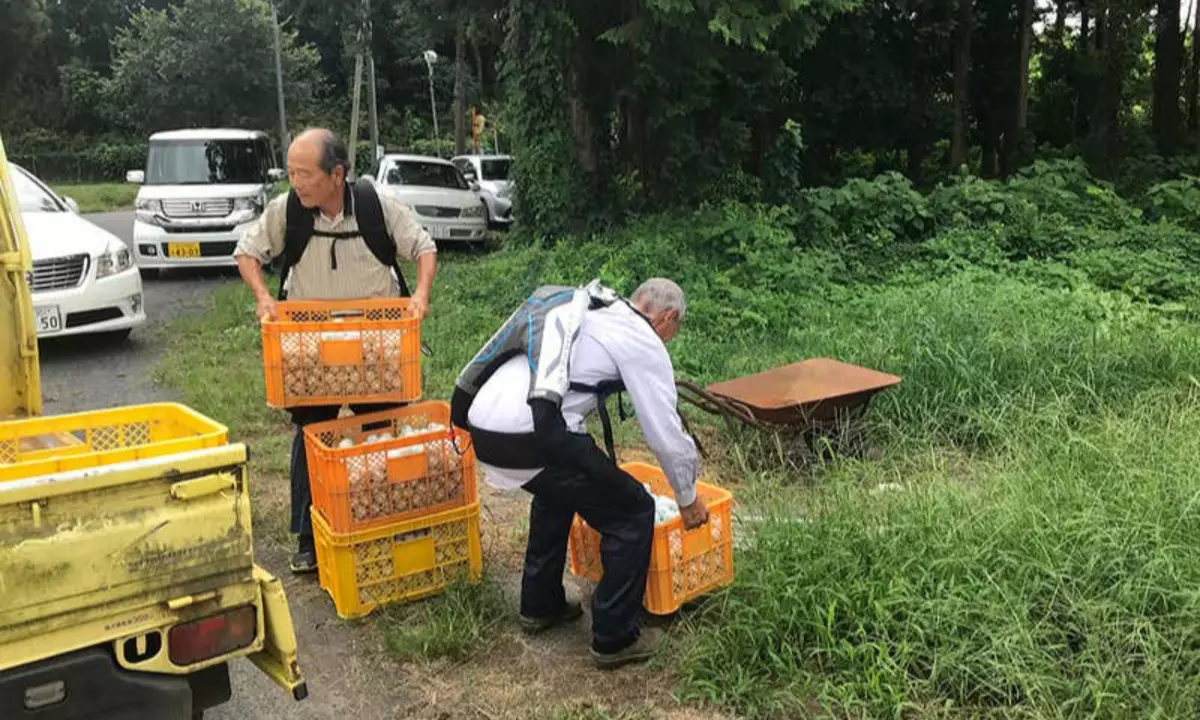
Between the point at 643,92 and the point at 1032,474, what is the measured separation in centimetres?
913

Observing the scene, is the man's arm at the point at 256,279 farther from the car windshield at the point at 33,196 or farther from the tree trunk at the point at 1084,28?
the tree trunk at the point at 1084,28

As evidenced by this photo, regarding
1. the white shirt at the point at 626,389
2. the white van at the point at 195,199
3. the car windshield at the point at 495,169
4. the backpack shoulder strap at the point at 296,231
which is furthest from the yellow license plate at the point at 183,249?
the white shirt at the point at 626,389

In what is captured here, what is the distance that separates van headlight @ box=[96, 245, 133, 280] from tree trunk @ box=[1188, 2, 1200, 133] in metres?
22.3

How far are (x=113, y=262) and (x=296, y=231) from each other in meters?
5.00

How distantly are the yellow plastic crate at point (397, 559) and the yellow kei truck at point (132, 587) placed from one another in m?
1.17

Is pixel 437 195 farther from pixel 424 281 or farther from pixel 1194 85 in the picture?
pixel 1194 85

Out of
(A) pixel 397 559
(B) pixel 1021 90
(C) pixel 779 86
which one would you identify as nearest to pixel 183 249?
(C) pixel 779 86

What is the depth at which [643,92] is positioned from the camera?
484 inches

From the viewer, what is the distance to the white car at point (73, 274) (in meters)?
7.90

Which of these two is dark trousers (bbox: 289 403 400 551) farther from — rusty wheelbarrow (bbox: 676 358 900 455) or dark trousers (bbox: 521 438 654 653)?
rusty wheelbarrow (bbox: 676 358 900 455)

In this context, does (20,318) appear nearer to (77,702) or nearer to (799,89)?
(77,702)

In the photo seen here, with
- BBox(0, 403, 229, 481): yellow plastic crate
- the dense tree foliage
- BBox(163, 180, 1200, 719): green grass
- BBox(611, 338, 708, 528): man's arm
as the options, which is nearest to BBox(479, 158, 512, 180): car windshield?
the dense tree foliage

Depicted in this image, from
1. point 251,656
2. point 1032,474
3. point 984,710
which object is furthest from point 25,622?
point 1032,474

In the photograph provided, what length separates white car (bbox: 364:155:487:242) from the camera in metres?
15.6
